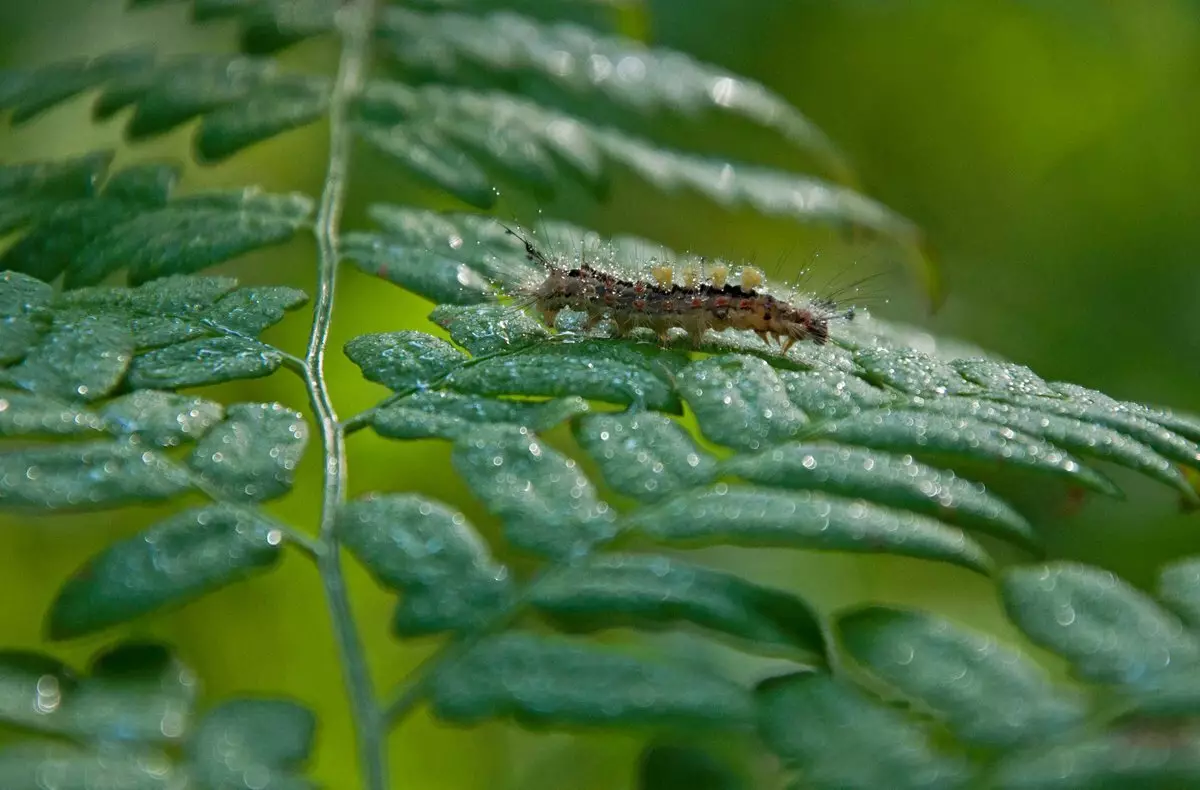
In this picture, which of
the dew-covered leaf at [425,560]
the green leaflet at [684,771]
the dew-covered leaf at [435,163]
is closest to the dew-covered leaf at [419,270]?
the dew-covered leaf at [435,163]

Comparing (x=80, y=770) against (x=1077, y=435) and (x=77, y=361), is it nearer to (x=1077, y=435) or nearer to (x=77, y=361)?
(x=77, y=361)

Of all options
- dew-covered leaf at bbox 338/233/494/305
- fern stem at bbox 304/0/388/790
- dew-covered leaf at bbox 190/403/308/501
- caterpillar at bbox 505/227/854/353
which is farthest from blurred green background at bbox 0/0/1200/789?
dew-covered leaf at bbox 190/403/308/501

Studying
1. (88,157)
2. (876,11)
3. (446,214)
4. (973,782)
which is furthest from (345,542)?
(876,11)

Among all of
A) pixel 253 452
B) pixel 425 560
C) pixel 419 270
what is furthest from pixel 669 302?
pixel 425 560

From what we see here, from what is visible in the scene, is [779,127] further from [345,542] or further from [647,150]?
[345,542]

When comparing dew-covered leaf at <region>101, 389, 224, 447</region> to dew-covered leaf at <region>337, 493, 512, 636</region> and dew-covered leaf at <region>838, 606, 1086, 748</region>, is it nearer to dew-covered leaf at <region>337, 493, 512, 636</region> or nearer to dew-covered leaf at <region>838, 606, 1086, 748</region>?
dew-covered leaf at <region>337, 493, 512, 636</region>

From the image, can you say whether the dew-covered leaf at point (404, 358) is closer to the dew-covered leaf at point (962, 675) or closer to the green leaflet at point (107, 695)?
the green leaflet at point (107, 695)
